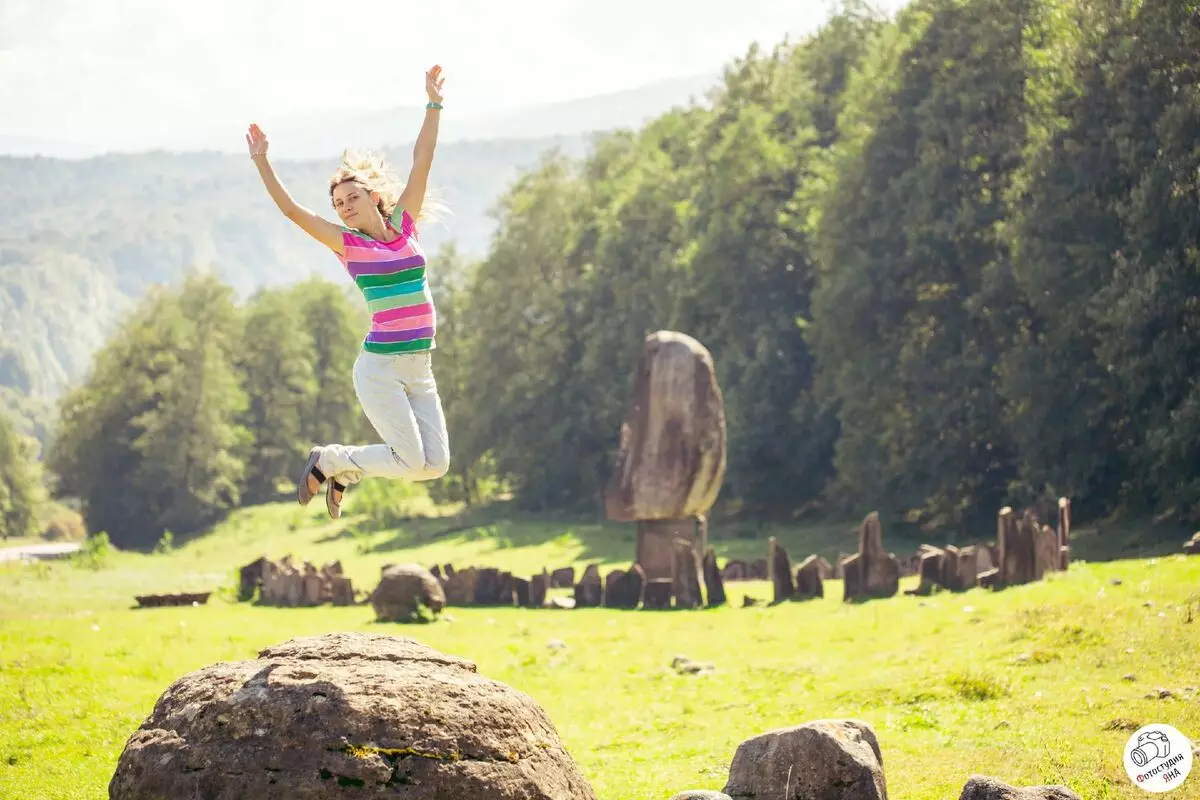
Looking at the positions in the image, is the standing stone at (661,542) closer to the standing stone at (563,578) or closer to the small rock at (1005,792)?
the standing stone at (563,578)

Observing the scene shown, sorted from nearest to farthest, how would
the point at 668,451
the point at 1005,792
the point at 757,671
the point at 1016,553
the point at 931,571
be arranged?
the point at 1005,792
the point at 757,671
the point at 1016,553
the point at 931,571
the point at 668,451

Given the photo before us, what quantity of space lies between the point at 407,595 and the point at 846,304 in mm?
19387

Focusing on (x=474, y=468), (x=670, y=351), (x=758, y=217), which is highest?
(x=758, y=217)

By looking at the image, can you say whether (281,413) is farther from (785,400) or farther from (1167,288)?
(1167,288)

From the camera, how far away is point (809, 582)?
25.1 m

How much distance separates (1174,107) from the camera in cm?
2923

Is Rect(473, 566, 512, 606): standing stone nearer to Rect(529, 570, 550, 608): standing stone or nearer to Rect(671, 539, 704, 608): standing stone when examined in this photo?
Rect(529, 570, 550, 608): standing stone

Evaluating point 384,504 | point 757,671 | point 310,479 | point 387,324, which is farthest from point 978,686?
point 384,504

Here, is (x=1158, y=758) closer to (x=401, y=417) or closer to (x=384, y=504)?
(x=401, y=417)

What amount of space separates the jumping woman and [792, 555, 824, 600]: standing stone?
15609 millimetres

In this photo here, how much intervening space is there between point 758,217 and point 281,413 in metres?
32.9

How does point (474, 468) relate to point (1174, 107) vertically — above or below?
below

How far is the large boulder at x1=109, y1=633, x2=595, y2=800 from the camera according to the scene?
8398 mm

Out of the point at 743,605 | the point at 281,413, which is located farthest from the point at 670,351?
the point at 281,413
